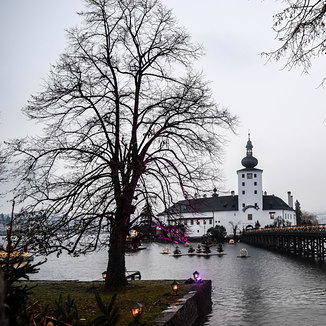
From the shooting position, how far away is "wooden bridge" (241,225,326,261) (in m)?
48.2

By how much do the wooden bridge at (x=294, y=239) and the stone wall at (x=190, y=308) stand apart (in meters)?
28.7

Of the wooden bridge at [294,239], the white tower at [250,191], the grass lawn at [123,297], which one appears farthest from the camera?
the white tower at [250,191]

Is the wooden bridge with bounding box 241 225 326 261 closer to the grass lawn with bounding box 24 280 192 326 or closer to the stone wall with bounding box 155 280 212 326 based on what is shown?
the stone wall with bounding box 155 280 212 326

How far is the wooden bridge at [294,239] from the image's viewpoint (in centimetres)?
4816

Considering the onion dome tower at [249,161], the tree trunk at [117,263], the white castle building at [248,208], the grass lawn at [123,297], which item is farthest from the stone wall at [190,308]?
the onion dome tower at [249,161]

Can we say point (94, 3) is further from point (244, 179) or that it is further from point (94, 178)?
point (244, 179)

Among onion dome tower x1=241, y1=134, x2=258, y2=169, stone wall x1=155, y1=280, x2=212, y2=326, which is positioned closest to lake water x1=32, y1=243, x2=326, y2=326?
stone wall x1=155, y1=280, x2=212, y2=326

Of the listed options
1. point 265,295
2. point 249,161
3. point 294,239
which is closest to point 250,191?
point 249,161

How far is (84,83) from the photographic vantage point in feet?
61.4

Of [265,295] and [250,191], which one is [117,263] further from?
[250,191]

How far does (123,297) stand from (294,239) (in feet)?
152

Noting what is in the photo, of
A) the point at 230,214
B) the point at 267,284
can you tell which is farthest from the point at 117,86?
the point at 230,214

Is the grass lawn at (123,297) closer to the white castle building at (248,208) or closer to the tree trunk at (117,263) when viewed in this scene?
the tree trunk at (117,263)

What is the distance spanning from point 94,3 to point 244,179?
10253 centimetres
